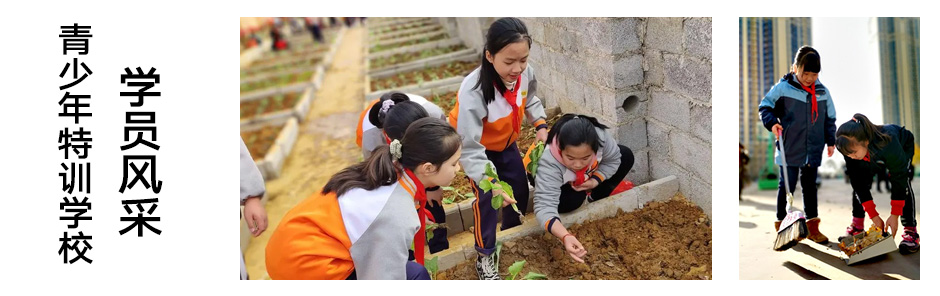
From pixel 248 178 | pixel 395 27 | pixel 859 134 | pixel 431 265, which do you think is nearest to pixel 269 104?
pixel 395 27

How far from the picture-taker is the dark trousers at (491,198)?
3.33 metres

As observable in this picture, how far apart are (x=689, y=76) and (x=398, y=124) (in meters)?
→ 1.42

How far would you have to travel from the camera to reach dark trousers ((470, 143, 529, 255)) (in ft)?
10.9

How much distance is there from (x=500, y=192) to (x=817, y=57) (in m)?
1.65

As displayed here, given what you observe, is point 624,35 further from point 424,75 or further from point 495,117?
point 424,75

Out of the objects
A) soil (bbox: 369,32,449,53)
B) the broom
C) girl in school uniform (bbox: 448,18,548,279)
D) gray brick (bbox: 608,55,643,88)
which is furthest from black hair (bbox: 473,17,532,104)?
soil (bbox: 369,32,449,53)

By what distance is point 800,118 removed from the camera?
11.2ft

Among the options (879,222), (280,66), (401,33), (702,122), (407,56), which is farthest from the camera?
(280,66)

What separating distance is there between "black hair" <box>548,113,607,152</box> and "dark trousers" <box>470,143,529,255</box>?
223mm

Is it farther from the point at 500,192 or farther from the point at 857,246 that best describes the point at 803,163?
the point at 500,192

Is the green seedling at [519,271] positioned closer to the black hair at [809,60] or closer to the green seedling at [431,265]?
the green seedling at [431,265]

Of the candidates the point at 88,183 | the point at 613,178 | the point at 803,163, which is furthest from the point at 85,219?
the point at 803,163

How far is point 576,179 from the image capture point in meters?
3.46

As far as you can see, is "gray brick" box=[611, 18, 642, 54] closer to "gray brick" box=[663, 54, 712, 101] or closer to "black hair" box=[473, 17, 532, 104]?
"gray brick" box=[663, 54, 712, 101]
